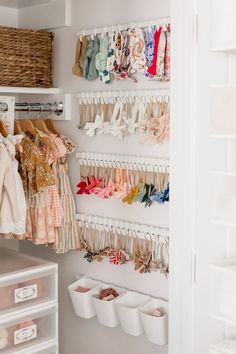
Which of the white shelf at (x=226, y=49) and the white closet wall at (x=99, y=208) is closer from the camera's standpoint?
the white shelf at (x=226, y=49)

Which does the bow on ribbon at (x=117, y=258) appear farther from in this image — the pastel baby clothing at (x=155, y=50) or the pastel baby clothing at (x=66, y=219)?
the pastel baby clothing at (x=155, y=50)

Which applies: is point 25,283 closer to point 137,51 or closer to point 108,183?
point 108,183

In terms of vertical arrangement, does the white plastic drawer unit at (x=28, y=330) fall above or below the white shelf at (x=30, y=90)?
below

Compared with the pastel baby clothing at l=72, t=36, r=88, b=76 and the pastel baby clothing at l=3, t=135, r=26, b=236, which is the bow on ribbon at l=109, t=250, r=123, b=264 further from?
the pastel baby clothing at l=72, t=36, r=88, b=76

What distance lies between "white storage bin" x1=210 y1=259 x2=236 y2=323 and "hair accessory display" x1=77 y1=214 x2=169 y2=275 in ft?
1.54

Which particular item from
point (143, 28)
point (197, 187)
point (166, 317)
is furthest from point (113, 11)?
point (166, 317)

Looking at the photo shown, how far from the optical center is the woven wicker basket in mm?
2809

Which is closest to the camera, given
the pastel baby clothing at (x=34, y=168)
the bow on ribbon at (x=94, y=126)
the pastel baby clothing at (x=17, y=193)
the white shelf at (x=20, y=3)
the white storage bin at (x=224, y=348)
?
the white storage bin at (x=224, y=348)

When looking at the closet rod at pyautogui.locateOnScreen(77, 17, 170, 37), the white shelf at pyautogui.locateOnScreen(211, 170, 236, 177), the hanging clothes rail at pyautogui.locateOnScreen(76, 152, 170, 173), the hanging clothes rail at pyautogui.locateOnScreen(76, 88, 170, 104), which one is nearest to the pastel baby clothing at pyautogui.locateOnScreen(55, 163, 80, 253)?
the hanging clothes rail at pyautogui.locateOnScreen(76, 152, 170, 173)

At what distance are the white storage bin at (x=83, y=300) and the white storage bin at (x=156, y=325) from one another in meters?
0.33

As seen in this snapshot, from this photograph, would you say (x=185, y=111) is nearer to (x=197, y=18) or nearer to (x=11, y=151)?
(x=197, y=18)

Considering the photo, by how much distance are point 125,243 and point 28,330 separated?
585 millimetres

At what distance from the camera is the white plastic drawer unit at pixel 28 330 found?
2.63 meters

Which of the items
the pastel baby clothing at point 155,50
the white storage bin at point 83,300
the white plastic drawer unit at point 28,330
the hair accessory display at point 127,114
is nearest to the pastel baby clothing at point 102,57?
the hair accessory display at point 127,114
